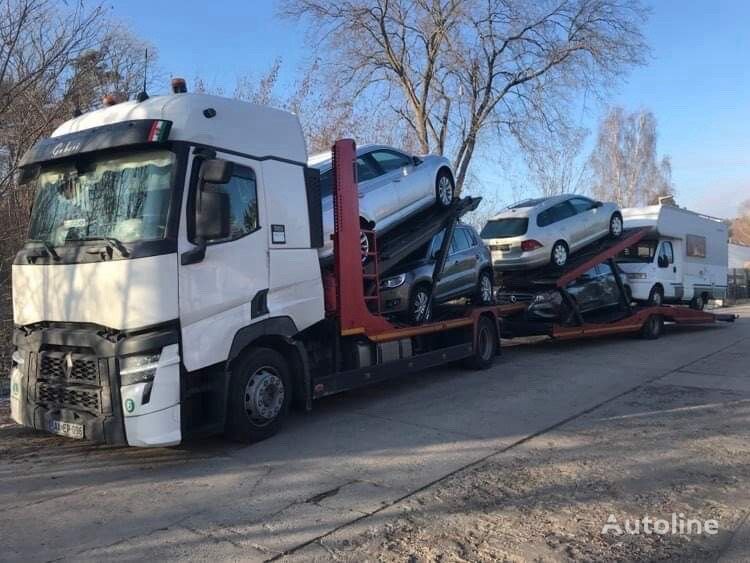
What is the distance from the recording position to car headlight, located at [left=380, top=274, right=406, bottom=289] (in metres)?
8.76

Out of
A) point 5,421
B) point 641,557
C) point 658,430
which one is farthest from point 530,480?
point 5,421

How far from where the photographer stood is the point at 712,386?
908cm

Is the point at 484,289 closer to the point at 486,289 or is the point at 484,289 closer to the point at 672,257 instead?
the point at 486,289

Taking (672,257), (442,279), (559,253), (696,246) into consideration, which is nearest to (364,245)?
(442,279)

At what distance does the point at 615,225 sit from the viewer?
1417 cm

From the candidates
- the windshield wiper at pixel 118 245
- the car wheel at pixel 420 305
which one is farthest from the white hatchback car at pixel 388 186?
the windshield wiper at pixel 118 245

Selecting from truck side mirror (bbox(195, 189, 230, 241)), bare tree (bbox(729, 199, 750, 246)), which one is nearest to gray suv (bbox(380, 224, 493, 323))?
truck side mirror (bbox(195, 189, 230, 241))

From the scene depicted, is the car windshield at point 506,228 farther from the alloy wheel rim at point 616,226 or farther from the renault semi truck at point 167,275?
the renault semi truck at point 167,275

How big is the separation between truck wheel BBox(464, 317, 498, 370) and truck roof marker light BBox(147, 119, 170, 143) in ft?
21.0

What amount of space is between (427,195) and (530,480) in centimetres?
538

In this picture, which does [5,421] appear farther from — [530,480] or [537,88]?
[537,88]

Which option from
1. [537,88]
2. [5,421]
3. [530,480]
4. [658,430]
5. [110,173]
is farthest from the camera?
[537,88]

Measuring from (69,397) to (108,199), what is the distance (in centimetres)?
175

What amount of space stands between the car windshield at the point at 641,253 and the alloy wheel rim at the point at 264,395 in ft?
38.3
